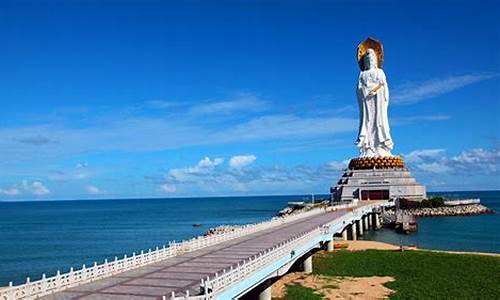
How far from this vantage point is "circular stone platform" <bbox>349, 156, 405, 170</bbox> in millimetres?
91688

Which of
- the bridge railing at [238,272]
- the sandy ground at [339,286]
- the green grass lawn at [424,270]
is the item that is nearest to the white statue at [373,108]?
the green grass lawn at [424,270]

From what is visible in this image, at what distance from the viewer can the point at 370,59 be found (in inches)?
3748

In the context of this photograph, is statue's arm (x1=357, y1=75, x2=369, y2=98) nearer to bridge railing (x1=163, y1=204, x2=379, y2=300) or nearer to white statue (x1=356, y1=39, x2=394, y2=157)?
white statue (x1=356, y1=39, x2=394, y2=157)

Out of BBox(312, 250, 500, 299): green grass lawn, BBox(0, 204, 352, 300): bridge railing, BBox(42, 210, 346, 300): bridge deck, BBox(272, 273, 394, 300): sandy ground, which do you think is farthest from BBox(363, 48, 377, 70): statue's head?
BBox(42, 210, 346, 300): bridge deck

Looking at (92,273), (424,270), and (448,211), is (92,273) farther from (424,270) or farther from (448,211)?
(448,211)

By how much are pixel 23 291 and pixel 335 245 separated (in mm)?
32264

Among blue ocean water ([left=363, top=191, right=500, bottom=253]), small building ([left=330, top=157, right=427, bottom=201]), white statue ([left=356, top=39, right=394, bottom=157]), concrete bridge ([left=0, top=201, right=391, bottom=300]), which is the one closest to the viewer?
concrete bridge ([left=0, top=201, right=391, bottom=300])

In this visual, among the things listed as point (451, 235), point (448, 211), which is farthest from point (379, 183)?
point (451, 235)

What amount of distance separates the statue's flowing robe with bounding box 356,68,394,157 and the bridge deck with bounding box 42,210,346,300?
219 ft

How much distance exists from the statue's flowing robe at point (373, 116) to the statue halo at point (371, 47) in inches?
84.3

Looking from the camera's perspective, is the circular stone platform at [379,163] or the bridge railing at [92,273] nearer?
the bridge railing at [92,273]

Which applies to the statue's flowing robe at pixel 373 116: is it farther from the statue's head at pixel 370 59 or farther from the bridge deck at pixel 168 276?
the bridge deck at pixel 168 276

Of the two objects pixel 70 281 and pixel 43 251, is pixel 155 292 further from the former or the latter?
pixel 43 251

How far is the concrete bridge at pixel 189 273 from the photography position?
1845 centimetres
